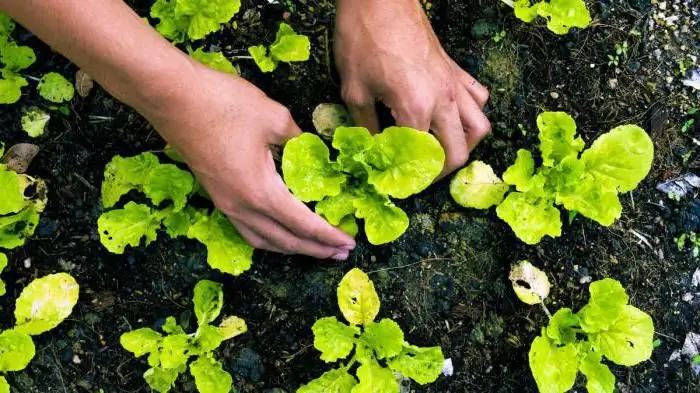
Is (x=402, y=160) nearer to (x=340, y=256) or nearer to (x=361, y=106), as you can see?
(x=361, y=106)

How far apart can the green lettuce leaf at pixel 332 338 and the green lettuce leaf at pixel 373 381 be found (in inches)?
2.6

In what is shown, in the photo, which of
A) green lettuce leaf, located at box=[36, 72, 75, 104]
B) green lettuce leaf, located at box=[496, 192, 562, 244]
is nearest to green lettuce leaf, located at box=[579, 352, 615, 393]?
green lettuce leaf, located at box=[496, 192, 562, 244]

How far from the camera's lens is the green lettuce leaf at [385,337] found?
1820mm

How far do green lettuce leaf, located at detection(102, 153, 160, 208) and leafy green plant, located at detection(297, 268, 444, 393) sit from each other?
1.98 feet

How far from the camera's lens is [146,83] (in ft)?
5.05

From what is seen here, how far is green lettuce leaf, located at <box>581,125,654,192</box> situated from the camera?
1858 mm

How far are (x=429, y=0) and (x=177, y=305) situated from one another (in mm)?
1126

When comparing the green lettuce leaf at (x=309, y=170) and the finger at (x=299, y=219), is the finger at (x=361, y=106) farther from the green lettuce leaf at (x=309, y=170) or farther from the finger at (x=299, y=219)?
the finger at (x=299, y=219)

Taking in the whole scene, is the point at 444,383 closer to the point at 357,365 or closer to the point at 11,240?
the point at 357,365

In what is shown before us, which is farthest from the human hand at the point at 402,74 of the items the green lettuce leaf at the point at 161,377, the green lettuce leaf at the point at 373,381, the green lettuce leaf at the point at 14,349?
the green lettuce leaf at the point at 14,349

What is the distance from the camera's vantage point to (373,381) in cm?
182

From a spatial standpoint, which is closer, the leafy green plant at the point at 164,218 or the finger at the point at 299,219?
the finger at the point at 299,219

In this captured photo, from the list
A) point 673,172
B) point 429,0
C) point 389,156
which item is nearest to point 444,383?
point 389,156

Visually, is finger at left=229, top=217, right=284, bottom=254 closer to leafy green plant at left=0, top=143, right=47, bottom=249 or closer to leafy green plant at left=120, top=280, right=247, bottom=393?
leafy green plant at left=120, top=280, right=247, bottom=393
